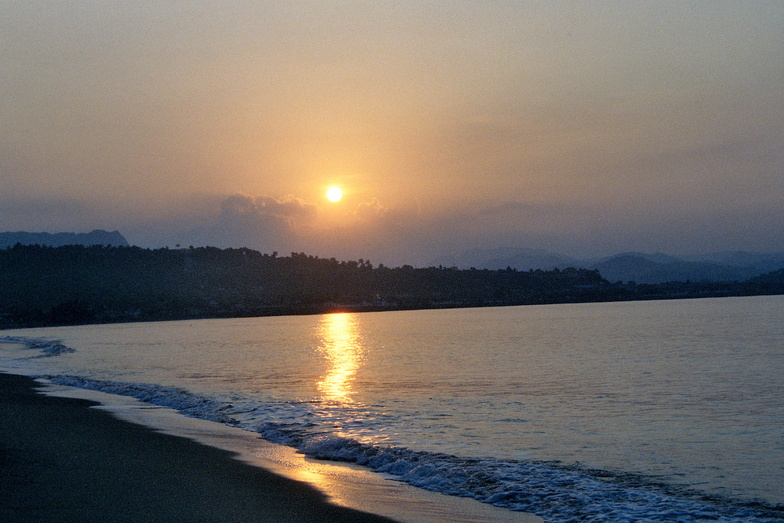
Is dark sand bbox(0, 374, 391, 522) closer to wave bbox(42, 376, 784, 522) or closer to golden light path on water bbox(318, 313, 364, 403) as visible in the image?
wave bbox(42, 376, 784, 522)

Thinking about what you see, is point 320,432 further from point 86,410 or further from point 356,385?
point 356,385

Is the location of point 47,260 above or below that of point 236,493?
above

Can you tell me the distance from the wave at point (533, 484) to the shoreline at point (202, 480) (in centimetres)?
45

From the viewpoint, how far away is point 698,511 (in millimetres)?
10125

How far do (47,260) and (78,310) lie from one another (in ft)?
131

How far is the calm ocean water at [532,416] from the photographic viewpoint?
11359mm

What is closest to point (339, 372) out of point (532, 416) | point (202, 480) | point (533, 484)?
point (532, 416)

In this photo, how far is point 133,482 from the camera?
1113cm

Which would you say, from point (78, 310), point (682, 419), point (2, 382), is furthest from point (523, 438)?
point (78, 310)

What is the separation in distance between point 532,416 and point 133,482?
1129 cm

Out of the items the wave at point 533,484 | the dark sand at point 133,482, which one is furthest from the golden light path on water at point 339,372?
the dark sand at point 133,482

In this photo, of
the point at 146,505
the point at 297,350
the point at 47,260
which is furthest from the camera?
the point at 47,260

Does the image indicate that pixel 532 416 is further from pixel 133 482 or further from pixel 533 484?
pixel 133 482

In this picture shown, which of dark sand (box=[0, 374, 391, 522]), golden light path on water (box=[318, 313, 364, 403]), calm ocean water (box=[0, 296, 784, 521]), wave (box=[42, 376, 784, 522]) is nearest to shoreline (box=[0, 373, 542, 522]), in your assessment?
dark sand (box=[0, 374, 391, 522])
